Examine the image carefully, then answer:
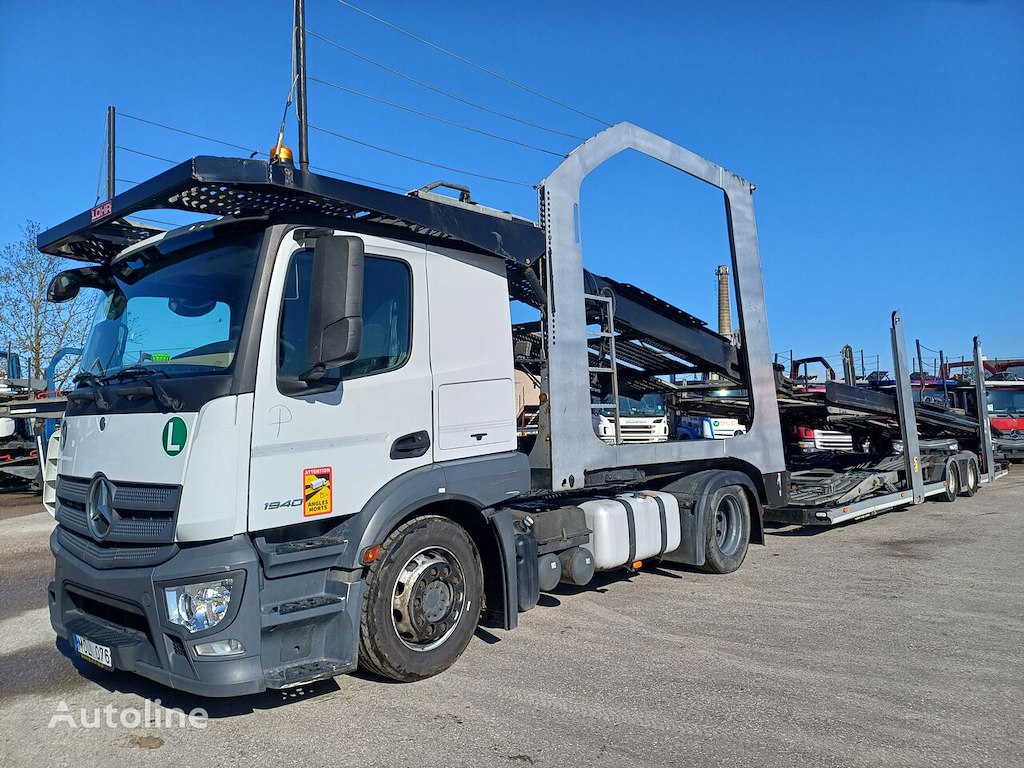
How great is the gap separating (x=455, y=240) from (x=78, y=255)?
101 inches

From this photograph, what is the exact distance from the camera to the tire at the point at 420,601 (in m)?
4.14

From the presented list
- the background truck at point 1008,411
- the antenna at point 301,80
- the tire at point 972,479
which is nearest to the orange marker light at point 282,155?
the antenna at point 301,80

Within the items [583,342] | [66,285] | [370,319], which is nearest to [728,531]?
[583,342]

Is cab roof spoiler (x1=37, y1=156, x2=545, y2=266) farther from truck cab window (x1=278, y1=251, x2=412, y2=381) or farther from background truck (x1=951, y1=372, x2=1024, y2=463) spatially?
background truck (x1=951, y1=372, x2=1024, y2=463)

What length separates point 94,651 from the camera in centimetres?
379

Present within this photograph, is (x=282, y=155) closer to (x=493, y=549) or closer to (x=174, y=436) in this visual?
(x=174, y=436)

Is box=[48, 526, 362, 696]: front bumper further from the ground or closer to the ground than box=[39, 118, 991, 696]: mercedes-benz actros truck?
closer to the ground

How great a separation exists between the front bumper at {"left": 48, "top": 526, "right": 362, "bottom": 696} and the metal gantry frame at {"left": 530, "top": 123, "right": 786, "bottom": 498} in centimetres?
219

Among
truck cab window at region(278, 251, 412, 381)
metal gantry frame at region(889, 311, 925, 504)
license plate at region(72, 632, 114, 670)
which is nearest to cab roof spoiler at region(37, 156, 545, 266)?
truck cab window at region(278, 251, 412, 381)

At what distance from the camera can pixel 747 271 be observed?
26.2ft

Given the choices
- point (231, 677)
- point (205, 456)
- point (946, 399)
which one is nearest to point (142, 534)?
point (205, 456)

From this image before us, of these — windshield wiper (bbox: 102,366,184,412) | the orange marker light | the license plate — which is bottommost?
the license plate

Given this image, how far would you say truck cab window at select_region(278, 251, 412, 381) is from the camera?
391cm

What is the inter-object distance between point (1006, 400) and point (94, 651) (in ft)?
78.2
